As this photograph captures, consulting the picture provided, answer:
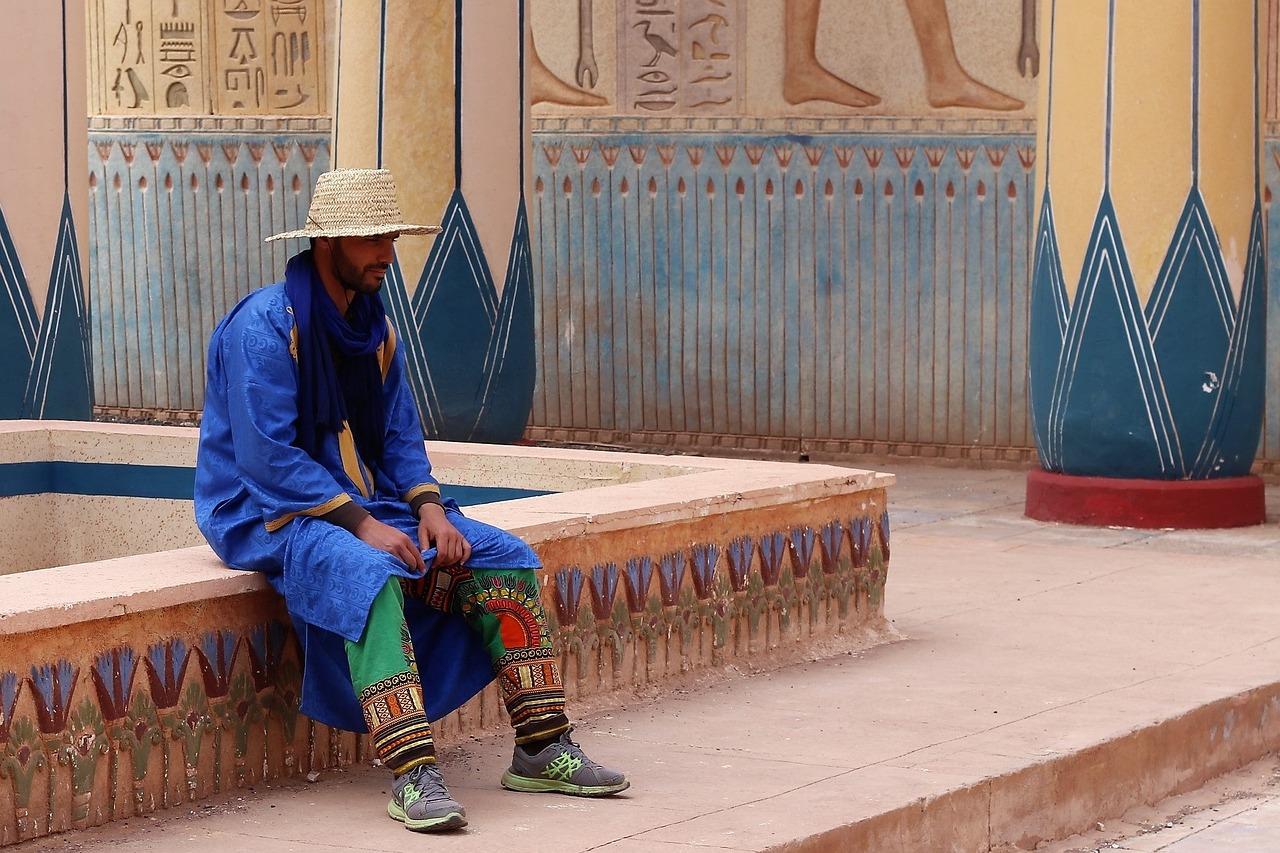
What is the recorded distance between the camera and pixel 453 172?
10211mm

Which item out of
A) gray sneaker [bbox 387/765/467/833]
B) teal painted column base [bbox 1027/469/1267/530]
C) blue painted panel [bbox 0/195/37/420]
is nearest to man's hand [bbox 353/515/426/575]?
gray sneaker [bbox 387/765/467/833]

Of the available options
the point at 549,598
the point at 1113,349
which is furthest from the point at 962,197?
the point at 549,598

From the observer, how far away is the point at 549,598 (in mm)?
5305

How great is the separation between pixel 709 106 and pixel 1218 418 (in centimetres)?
372

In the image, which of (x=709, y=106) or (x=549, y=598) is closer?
(x=549, y=598)

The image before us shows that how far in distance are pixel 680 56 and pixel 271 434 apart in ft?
24.3

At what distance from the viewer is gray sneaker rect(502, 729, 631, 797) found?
177 inches

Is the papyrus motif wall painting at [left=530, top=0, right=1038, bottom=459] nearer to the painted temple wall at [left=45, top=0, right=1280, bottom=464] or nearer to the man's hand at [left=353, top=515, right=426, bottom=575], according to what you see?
the painted temple wall at [left=45, top=0, right=1280, bottom=464]

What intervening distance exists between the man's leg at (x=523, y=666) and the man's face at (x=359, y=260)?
61 cm

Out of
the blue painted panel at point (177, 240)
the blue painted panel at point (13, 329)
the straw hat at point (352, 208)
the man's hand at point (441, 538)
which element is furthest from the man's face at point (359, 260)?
the blue painted panel at point (177, 240)

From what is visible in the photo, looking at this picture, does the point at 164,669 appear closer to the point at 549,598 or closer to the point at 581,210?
the point at 549,598

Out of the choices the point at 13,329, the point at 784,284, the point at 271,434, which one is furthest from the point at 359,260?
the point at 784,284

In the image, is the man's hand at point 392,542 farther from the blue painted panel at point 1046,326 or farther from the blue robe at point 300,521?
the blue painted panel at point 1046,326

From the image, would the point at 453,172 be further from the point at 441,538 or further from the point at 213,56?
the point at 441,538
